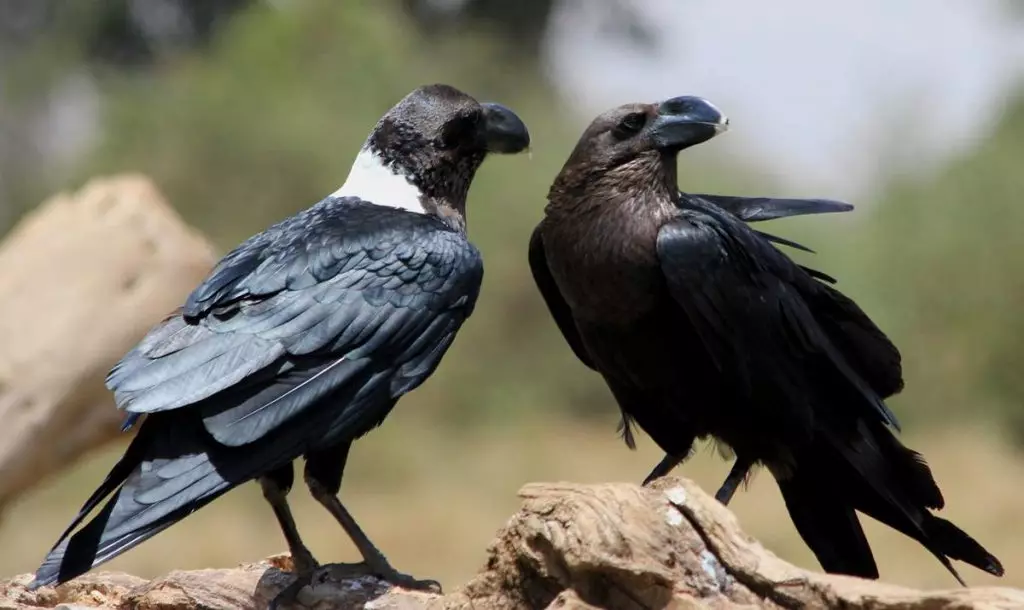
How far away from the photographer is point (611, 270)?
15.8ft

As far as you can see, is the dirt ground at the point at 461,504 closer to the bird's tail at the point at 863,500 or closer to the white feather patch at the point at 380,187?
the bird's tail at the point at 863,500

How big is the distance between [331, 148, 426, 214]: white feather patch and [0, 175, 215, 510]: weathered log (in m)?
1.91

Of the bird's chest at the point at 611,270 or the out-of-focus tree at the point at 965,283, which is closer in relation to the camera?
the bird's chest at the point at 611,270

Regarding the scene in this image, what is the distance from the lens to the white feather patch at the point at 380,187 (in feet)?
18.1

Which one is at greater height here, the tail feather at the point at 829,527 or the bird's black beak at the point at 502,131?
the bird's black beak at the point at 502,131

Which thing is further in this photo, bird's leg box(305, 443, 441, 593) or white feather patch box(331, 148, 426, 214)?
white feather patch box(331, 148, 426, 214)

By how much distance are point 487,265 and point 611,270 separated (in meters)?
12.2

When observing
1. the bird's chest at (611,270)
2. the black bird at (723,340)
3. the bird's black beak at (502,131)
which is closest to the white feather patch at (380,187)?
the bird's black beak at (502,131)

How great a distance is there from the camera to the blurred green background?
14266 millimetres

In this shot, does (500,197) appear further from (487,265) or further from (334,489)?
(334,489)

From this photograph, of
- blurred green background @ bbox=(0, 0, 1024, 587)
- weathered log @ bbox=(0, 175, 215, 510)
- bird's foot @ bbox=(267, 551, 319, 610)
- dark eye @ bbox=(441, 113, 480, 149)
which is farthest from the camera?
blurred green background @ bbox=(0, 0, 1024, 587)

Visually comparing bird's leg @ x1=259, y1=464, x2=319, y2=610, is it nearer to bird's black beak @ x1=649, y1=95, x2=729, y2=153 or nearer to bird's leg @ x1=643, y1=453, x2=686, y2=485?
bird's leg @ x1=643, y1=453, x2=686, y2=485

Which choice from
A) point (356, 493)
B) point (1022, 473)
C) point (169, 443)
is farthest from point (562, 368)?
point (169, 443)

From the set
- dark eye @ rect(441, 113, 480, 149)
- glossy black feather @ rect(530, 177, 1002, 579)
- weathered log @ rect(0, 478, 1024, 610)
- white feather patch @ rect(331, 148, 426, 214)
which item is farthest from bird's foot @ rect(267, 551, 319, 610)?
dark eye @ rect(441, 113, 480, 149)
